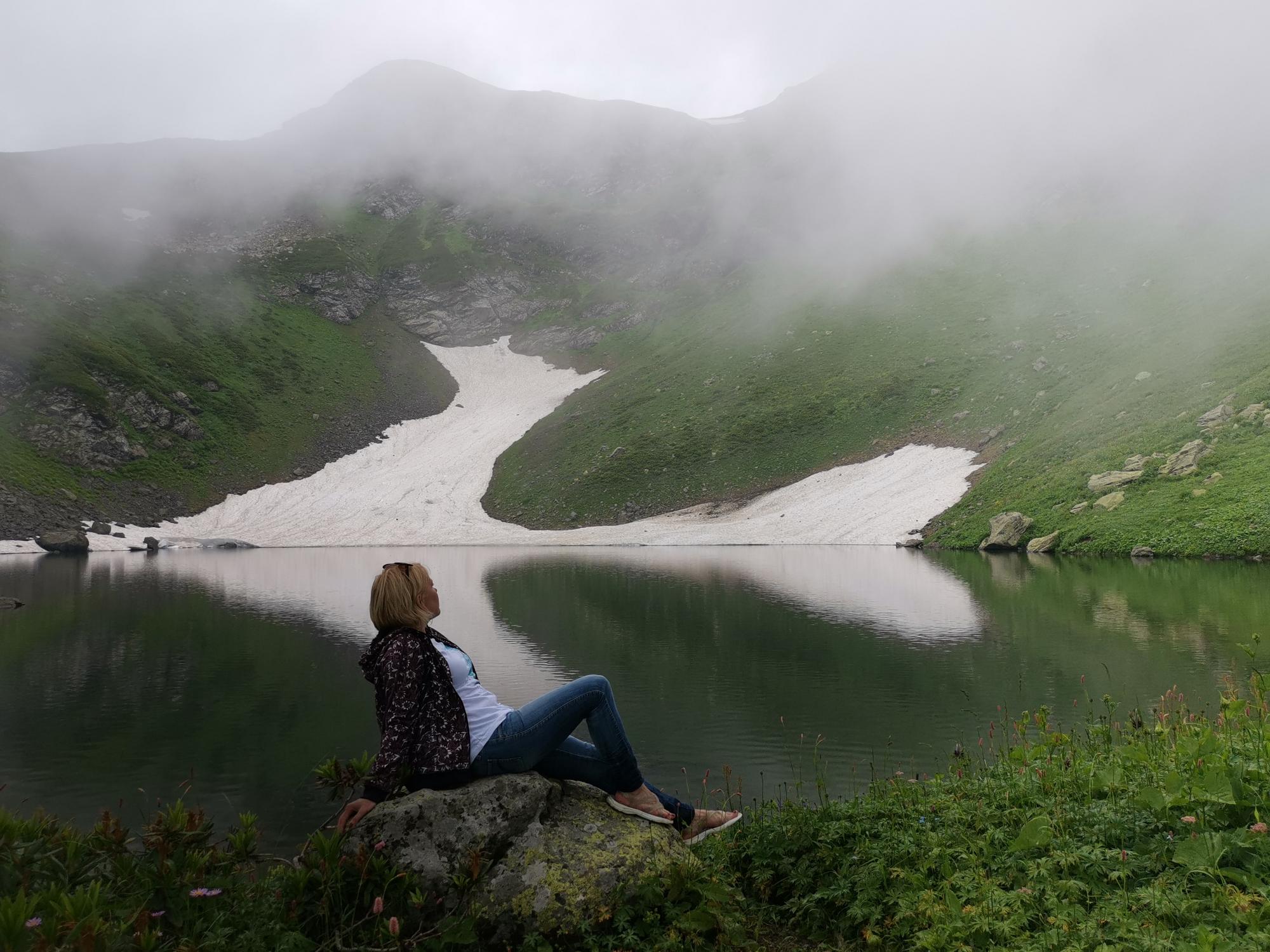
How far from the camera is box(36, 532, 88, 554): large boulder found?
171 feet

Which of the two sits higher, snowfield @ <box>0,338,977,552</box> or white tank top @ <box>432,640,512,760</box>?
snowfield @ <box>0,338,977,552</box>

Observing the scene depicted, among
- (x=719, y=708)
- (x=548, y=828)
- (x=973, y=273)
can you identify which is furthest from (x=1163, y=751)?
(x=973, y=273)

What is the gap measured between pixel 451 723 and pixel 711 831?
2.42 m

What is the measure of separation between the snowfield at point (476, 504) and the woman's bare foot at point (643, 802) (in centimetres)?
4243

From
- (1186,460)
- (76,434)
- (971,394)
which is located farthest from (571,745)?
(76,434)

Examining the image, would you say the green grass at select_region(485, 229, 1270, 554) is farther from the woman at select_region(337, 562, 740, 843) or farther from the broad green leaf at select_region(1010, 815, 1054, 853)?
the woman at select_region(337, 562, 740, 843)

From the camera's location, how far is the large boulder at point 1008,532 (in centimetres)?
3616

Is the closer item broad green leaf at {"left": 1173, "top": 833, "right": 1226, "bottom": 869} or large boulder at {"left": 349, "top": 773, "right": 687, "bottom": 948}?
broad green leaf at {"left": 1173, "top": 833, "right": 1226, "bottom": 869}

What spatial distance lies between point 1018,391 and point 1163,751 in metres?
57.8

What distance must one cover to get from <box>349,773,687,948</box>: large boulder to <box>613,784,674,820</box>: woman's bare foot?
13.3 inches

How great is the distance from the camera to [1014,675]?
13.5 metres

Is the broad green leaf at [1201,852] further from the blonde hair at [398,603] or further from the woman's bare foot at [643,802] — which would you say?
the blonde hair at [398,603]

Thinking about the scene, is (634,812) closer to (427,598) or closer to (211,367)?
(427,598)

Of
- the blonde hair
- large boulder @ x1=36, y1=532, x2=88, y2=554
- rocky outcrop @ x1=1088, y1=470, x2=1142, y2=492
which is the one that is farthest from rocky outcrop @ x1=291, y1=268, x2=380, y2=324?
the blonde hair
